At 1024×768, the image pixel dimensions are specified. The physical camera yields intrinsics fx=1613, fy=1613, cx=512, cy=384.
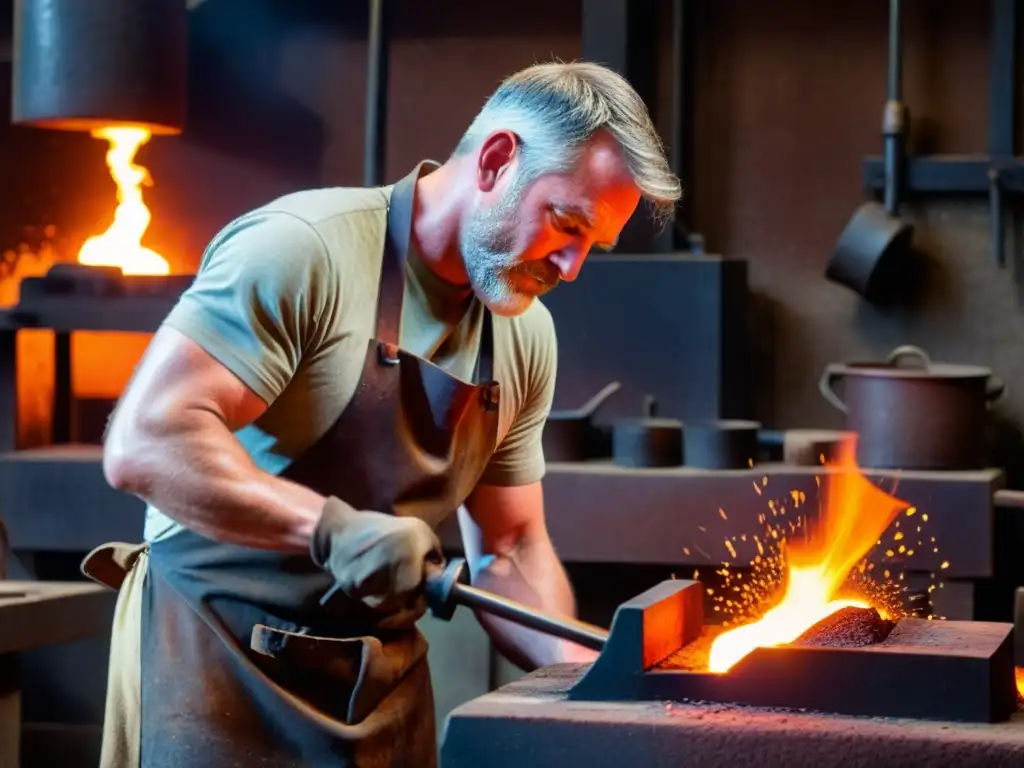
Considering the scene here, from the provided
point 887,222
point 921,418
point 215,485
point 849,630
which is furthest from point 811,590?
point 887,222

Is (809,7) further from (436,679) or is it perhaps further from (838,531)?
(838,531)

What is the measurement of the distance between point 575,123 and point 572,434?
1.73 m

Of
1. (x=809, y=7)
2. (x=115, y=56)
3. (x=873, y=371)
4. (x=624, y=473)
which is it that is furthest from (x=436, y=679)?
(x=809, y=7)

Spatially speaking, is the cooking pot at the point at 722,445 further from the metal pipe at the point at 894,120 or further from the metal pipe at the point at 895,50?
the metal pipe at the point at 895,50

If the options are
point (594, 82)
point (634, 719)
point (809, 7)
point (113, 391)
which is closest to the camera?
point (634, 719)

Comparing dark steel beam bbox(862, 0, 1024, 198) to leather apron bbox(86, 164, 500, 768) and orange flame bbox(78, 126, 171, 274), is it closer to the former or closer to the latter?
orange flame bbox(78, 126, 171, 274)

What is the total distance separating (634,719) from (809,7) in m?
2.86

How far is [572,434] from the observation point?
3715 millimetres

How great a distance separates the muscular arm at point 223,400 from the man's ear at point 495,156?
0.89 ft

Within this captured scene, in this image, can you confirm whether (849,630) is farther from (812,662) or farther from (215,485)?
(215,485)

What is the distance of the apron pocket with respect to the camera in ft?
Result: 6.95

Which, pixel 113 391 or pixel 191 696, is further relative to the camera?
pixel 113 391

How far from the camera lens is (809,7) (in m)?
4.15

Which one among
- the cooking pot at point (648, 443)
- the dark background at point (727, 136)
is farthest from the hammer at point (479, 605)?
the dark background at point (727, 136)
